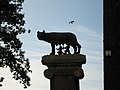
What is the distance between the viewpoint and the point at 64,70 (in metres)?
26.1

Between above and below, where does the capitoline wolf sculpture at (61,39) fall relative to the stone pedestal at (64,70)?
above

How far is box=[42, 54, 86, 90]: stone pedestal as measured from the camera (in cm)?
2603

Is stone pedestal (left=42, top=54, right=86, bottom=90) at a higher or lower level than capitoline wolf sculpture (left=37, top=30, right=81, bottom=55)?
lower

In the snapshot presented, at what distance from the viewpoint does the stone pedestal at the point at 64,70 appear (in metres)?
26.0

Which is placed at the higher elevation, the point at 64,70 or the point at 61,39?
the point at 61,39
